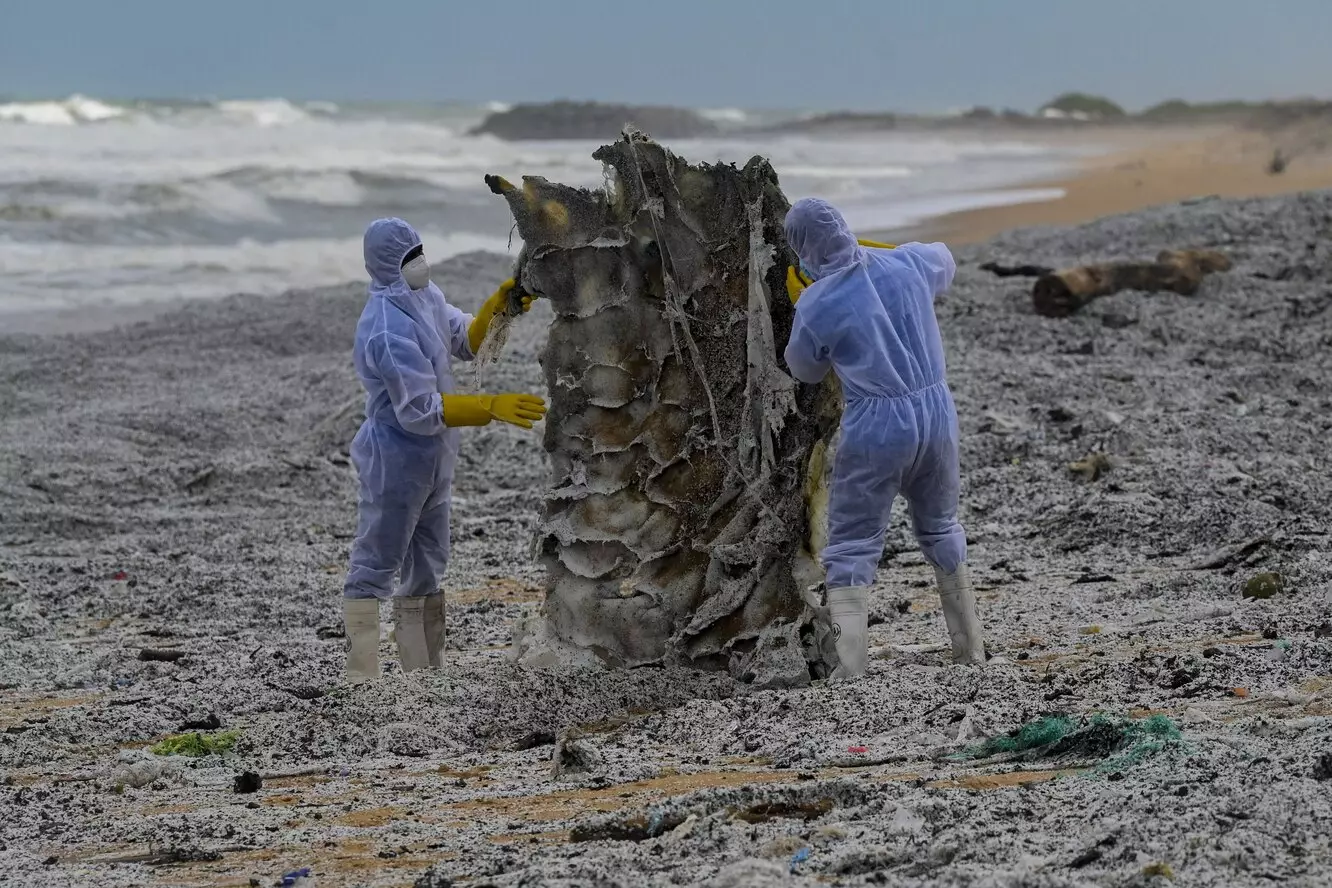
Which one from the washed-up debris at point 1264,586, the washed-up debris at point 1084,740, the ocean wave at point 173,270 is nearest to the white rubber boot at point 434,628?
the washed-up debris at point 1084,740

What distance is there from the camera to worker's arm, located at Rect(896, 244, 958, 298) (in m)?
5.70

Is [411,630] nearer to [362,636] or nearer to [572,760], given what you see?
[362,636]

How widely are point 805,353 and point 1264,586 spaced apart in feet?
7.27

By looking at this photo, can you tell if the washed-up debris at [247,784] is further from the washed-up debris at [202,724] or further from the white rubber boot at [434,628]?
the white rubber boot at [434,628]

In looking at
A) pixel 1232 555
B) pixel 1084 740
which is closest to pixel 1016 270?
pixel 1232 555

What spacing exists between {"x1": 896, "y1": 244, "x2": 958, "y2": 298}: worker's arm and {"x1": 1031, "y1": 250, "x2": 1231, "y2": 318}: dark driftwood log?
24.5 ft

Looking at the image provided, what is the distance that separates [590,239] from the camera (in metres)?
5.89

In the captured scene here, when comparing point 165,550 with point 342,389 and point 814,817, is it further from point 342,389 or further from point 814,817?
point 814,817

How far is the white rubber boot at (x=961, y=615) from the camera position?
5789mm

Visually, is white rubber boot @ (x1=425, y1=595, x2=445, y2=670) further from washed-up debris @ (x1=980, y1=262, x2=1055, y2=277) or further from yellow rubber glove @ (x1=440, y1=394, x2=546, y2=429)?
washed-up debris @ (x1=980, y1=262, x2=1055, y2=277)

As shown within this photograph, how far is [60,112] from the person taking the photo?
146 feet

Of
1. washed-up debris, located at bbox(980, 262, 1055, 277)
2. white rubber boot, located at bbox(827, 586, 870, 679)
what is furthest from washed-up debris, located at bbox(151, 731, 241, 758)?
washed-up debris, located at bbox(980, 262, 1055, 277)

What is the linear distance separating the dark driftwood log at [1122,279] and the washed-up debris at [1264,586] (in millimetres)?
6770

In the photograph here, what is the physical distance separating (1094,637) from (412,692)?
2460mm
